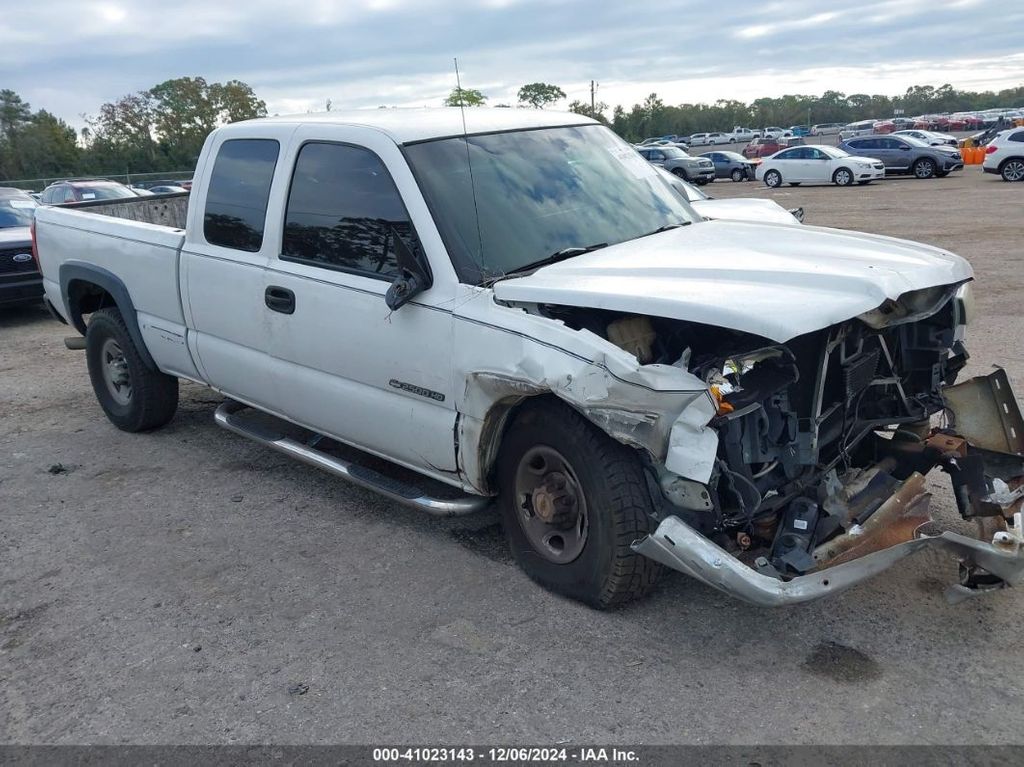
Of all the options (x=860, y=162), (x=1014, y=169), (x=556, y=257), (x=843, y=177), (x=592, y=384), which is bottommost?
(x=843, y=177)

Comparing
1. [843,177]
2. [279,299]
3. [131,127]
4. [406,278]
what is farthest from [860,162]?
[131,127]

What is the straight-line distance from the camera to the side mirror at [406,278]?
11.8 feet

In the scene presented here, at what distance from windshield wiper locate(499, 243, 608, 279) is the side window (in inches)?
19.5

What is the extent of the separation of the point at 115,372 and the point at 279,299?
2411 millimetres

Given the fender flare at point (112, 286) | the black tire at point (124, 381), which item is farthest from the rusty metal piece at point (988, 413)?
the black tire at point (124, 381)

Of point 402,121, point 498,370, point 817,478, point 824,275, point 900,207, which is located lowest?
point 900,207

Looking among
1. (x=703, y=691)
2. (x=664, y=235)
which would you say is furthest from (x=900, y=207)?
(x=703, y=691)

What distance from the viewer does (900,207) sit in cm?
1980

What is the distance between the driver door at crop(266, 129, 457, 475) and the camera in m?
3.79

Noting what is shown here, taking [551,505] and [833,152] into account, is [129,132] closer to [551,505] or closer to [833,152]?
[833,152]

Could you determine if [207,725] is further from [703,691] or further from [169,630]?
[703,691]

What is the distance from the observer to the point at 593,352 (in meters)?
3.12

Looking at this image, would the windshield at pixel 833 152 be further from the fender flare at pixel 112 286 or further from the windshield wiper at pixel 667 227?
the fender flare at pixel 112 286

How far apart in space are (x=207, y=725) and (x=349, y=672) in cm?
52
